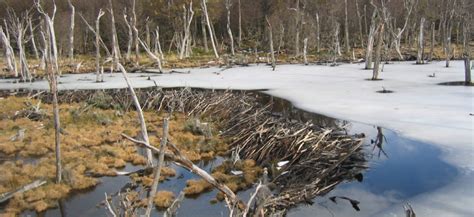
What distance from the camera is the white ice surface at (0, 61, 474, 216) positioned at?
293 inches

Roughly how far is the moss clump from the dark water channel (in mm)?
227

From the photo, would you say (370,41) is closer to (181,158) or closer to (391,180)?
(391,180)

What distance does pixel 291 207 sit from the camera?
289 inches

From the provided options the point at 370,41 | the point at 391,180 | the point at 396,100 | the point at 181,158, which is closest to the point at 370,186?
the point at 391,180

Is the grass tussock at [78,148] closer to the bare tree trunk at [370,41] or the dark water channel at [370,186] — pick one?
the dark water channel at [370,186]

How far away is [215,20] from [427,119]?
125 ft

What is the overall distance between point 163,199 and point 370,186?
11.7 feet

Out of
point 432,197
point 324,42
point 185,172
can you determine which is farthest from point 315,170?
point 324,42

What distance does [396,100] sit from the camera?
15352mm

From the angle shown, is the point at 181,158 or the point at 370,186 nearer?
the point at 181,158

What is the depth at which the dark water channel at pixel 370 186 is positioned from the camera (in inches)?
290

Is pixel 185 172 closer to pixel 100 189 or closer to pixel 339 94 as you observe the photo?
pixel 100 189

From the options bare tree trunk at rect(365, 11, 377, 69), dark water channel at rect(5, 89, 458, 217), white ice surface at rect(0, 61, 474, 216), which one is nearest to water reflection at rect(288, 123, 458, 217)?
dark water channel at rect(5, 89, 458, 217)

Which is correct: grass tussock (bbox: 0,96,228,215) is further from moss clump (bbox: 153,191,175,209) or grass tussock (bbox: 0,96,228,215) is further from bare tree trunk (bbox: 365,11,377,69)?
bare tree trunk (bbox: 365,11,377,69)
